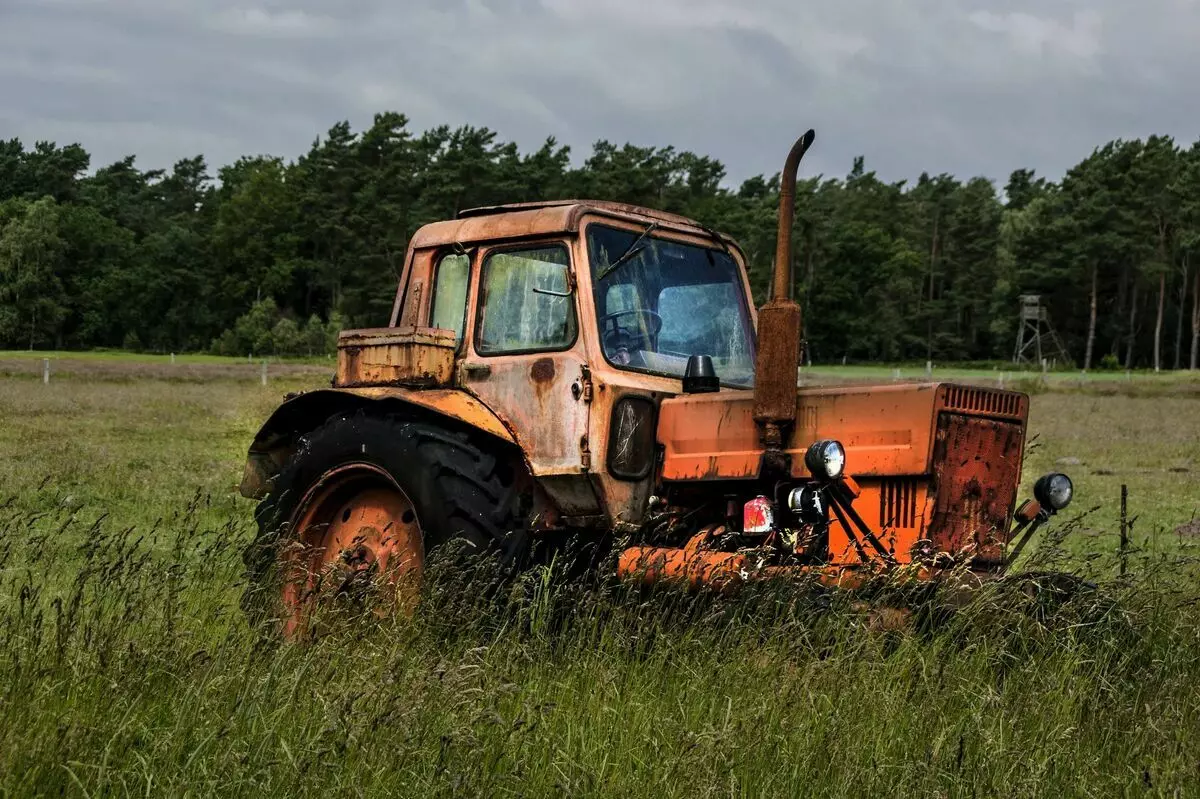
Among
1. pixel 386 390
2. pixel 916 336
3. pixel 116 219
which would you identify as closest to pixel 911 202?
pixel 916 336

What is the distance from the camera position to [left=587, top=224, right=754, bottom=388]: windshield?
22.0 ft

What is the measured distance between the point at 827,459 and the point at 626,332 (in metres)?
1.50

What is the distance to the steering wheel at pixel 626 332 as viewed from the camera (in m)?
6.62

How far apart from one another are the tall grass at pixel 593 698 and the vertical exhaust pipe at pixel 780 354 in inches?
34.1

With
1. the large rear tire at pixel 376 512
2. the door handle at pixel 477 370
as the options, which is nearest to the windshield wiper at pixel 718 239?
the door handle at pixel 477 370

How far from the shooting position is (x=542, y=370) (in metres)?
6.62

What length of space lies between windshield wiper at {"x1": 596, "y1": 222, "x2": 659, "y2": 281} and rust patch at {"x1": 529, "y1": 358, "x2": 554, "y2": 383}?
0.51 m

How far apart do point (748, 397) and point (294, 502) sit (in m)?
2.60

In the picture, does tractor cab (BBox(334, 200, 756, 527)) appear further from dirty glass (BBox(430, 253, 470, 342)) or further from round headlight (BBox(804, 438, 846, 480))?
round headlight (BBox(804, 438, 846, 480))

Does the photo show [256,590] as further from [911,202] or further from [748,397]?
[911,202]

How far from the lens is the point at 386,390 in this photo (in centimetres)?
696

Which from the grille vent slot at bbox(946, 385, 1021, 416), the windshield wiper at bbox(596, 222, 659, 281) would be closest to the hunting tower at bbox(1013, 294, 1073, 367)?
the windshield wiper at bbox(596, 222, 659, 281)

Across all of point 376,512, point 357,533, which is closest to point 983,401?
point 376,512

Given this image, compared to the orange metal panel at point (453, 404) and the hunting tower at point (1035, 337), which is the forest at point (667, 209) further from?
the orange metal panel at point (453, 404)
